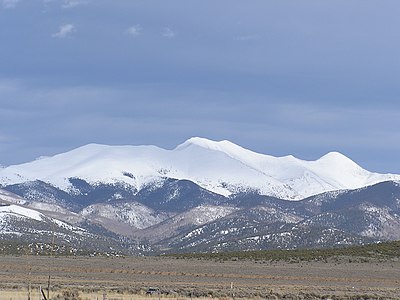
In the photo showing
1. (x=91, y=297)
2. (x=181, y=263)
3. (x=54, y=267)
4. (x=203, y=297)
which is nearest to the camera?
(x=91, y=297)

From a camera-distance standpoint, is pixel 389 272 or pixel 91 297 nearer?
pixel 91 297

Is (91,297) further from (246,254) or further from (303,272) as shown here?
(246,254)

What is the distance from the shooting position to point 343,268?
102 metres

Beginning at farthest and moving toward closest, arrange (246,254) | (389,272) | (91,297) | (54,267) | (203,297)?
(246,254), (389,272), (54,267), (203,297), (91,297)

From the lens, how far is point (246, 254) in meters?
126

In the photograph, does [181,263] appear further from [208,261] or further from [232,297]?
[232,297]

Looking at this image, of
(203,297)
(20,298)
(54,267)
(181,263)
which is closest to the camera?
(20,298)

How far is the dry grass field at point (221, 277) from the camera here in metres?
57.7

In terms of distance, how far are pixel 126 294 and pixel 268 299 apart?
8.44 metres

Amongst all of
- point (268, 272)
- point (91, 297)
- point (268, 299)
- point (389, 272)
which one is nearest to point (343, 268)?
point (389, 272)

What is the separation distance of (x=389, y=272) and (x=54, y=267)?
38.1m

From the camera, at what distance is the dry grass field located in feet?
189

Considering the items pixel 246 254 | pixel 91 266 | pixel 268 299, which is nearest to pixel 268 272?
pixel 91 266

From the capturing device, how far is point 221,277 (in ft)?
269
